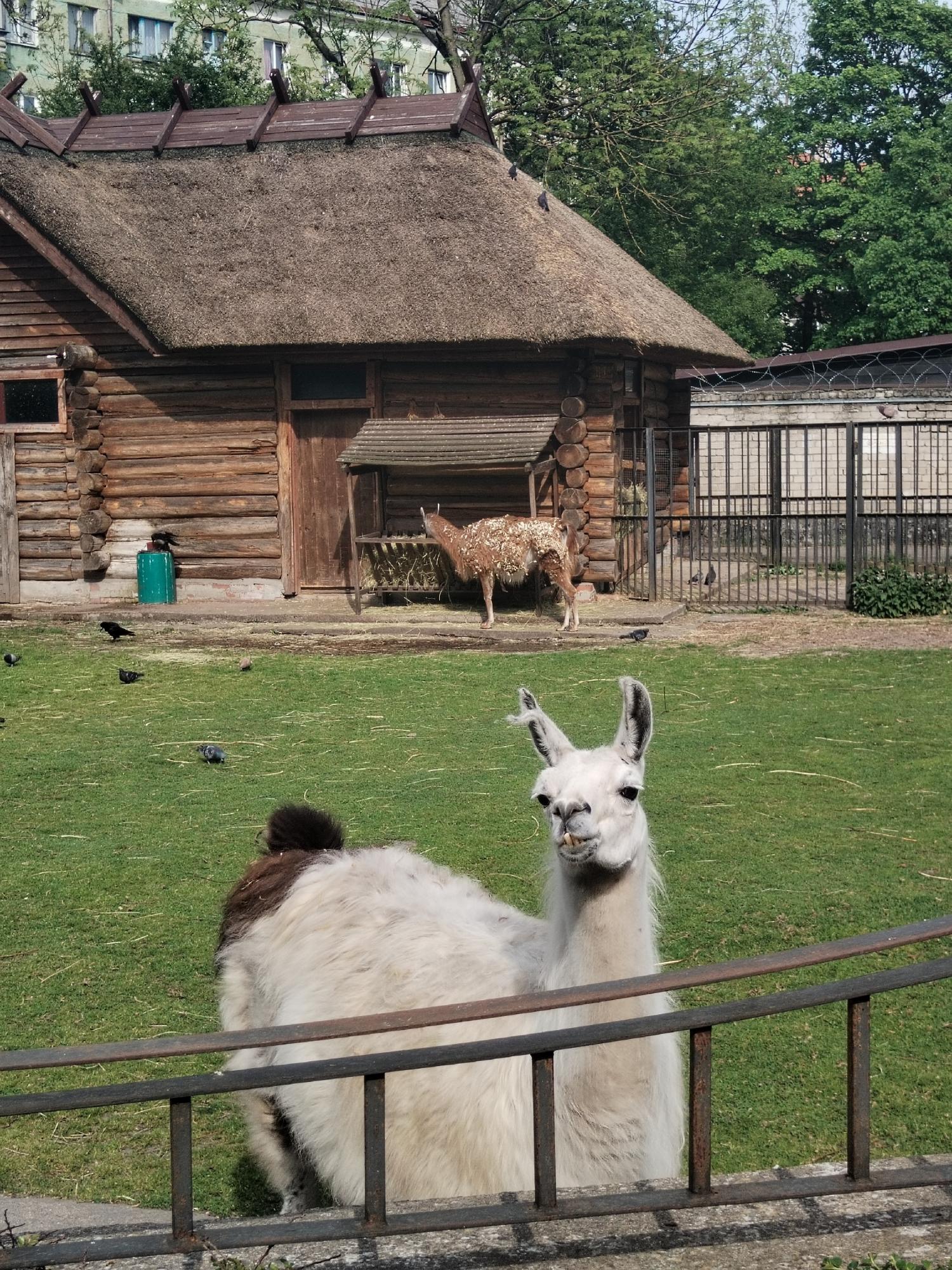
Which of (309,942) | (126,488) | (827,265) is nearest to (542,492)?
(126,488)

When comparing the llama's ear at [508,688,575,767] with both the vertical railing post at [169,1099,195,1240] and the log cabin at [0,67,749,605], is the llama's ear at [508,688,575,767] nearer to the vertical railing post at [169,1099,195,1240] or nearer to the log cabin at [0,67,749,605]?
the vertical railing post at [169,1099,195,1240]

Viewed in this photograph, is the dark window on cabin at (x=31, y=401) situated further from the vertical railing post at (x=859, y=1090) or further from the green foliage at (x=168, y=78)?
the vertical railing post at (x=859, y=1090)

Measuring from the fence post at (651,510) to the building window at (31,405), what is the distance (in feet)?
26.4

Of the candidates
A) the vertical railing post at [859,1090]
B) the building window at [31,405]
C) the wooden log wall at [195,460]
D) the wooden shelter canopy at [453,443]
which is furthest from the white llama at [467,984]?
the building window at [31,405]

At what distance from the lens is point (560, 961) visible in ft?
12.0

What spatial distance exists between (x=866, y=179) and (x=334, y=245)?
29.5 meters

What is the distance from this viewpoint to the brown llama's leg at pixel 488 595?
55.2 feet

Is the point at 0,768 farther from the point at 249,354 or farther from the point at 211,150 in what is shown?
the point at 211,150

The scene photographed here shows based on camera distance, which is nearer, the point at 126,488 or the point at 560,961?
the point at 560,961

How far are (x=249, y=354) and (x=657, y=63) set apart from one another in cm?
1933

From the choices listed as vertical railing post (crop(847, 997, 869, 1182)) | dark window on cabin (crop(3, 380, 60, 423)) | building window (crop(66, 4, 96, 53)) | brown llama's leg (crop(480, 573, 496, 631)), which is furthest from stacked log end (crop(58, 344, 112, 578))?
building window (crop(66, 4, 96, 53))

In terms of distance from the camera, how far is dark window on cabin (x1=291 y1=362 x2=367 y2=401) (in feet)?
63.5

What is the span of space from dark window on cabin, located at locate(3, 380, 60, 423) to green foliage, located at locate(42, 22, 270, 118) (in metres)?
14.7

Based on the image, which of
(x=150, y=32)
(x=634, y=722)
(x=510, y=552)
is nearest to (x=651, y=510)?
(x=510, y=552)
